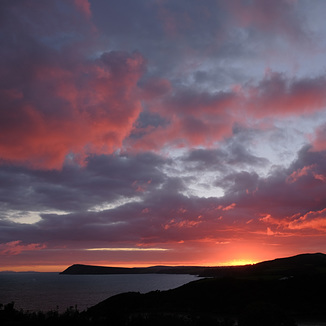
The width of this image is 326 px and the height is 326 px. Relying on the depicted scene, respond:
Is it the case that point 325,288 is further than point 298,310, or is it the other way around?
point 325,288

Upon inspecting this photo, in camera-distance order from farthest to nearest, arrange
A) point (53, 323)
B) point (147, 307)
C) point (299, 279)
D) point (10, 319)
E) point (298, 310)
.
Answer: point (299, 279) < point (147, 307) < point (298, 310) < point (10, 319) < point (53, 323)

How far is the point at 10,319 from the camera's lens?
3588 centimetres

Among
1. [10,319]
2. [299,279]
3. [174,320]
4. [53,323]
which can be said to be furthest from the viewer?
[299,279]

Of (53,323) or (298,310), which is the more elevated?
(53,323)

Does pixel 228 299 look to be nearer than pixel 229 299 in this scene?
No

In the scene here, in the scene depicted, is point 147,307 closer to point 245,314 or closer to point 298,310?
point 298,310

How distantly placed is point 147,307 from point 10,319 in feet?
156

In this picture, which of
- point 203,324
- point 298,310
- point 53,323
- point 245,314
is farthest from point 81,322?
point 298,310

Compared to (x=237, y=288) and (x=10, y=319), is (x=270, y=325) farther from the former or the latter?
(x=237, y=288)

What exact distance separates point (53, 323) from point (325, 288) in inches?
2705

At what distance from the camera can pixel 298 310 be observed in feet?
233

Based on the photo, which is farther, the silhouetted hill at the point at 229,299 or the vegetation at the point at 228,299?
the silhouetted hill at the point at 229,299

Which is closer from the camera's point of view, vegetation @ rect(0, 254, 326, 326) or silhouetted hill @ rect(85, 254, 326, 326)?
vegetation @ rect(0, 254, 326, 326)

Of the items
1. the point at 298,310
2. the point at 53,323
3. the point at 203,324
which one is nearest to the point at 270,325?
the point at 203,324
